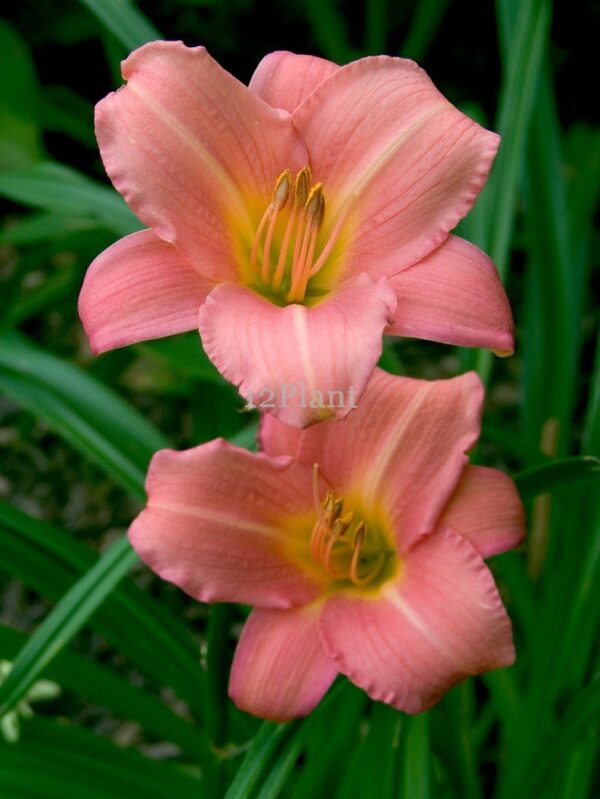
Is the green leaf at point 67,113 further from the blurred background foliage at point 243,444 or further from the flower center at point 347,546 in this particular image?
the flower center at point 347,546

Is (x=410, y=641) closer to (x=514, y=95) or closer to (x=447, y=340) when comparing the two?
(x=447, y=340)

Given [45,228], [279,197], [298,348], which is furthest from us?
[45,228]

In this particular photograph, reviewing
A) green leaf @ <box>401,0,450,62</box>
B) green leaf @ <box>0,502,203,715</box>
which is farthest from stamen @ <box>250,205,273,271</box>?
green leaf @ <box>401,0,450,62</box>

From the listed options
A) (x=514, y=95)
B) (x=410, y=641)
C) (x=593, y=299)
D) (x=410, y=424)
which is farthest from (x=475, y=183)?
(x=593, y=299)

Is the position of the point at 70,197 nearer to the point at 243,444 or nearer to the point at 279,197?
the point at 243,444

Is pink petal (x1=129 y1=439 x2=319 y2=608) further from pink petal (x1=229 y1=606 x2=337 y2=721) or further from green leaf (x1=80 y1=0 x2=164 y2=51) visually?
green leaf (x1=80 y1=0 x2=164 y2=51)

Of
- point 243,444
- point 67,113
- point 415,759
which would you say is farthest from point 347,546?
point 67,113

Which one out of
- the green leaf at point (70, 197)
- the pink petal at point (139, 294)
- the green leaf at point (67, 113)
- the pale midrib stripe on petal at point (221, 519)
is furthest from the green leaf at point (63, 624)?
the green leaf at point (67, 113)
